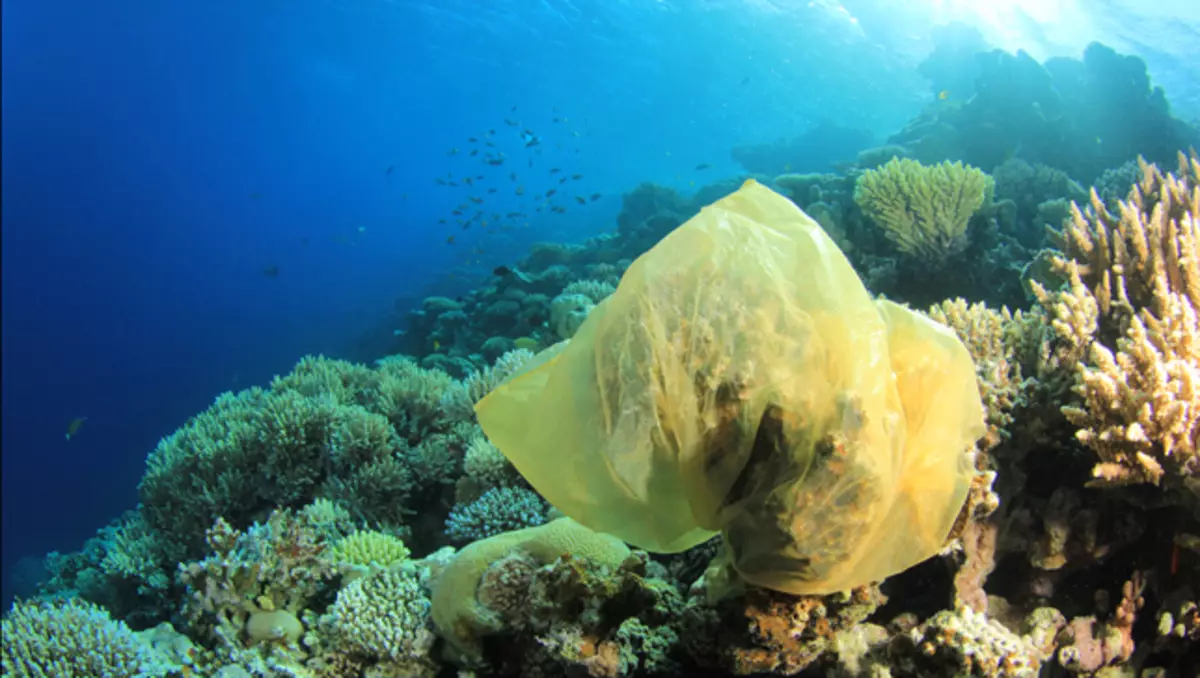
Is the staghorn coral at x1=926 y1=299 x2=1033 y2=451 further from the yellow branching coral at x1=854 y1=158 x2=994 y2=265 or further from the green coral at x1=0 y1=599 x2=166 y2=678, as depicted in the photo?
the green coral at x1=0 y1=599 x2=166 y2=678

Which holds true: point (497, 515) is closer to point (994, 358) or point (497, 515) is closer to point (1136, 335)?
point (994, 358)

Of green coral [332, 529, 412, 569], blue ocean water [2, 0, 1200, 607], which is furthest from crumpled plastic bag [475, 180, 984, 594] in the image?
blue ocean water [2, 0, 1200, 607]

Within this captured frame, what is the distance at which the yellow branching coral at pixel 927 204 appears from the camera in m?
6.12

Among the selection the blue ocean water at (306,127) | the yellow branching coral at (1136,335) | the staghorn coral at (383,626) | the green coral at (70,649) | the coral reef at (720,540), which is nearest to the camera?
the coral reef at (720,540)

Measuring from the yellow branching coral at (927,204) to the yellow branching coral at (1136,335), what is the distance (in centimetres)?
206

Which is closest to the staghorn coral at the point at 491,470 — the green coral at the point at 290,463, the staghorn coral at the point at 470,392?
the green coral at the point at 290,463

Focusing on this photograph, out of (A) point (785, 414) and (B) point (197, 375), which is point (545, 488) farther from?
(B) point (197, 375)

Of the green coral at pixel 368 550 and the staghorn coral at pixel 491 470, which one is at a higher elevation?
the staghorn coral at pixel 491 470

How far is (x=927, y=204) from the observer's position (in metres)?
6.21

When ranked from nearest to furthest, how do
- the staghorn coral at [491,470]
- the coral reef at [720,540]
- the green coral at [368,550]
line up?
the coral reef at [720,540]
the green coral at [368,550]
the staghorn coral at [491,470]

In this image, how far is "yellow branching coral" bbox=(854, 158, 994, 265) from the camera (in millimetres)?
6125

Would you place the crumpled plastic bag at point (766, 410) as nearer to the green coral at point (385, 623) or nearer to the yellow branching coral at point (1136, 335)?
the yellow branching coral at point (1136, 335)

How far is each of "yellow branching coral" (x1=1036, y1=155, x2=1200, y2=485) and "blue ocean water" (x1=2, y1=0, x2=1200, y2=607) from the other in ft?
54.6

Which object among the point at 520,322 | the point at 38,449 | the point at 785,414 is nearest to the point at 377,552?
the point at 785,414
